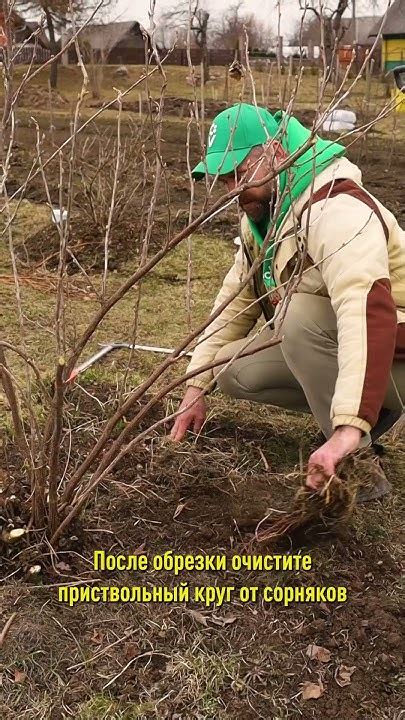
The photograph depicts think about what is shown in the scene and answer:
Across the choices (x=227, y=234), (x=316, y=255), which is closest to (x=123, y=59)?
(x=227, y=234)

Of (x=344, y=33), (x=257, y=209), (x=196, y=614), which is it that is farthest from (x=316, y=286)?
(x=344, y=33)

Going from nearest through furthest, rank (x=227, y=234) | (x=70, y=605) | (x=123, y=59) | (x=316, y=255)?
(x=70, y=605) → (x=316, y=255) → (x=227, y=234) → (x=123, y=59)

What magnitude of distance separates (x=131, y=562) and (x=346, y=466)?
0.63 m

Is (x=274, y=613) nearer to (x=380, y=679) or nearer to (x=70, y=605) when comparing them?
(x=380, y=679)

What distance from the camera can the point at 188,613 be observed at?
186 centimetres

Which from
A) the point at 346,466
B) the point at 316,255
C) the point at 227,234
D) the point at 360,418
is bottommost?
the point at 227,234

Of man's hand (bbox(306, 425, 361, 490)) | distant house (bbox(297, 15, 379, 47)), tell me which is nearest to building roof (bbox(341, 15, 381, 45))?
distant house (bbox(297, 15, 379, 47))

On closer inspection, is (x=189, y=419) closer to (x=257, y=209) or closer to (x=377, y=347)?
(x=257, y=209)

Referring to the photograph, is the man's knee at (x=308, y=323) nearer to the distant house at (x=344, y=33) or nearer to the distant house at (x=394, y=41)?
the distant house at (x=344, y=33)

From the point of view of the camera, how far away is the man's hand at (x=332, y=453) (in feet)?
5.63

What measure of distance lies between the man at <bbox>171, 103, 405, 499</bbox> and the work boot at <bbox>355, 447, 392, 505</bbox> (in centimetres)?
1

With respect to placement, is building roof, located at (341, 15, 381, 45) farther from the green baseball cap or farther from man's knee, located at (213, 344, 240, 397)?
man's knee, located at (213, 344, 240, 397)

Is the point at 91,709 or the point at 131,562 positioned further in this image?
the point at 131,562

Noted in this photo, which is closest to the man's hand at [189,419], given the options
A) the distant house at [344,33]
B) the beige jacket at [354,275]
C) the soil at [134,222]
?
the beige jacket at [354,275]
